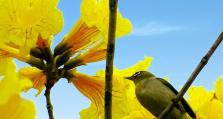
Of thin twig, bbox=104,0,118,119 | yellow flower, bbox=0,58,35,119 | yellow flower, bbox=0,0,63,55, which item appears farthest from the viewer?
yellow flower, bbox=0,0,63,55

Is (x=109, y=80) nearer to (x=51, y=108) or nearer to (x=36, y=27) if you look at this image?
(x=51, y=108)

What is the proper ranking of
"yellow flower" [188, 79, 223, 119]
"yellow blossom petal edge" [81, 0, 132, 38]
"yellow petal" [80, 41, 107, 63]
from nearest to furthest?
"yellow flower" [188, 79, 223, 119]
"yellow blossom petal edge" [81, 0, 132, 38]
"yellow petal" [80, 41, 107, 63]

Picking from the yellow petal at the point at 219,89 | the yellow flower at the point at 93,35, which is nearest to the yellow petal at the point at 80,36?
the yellow flower at the point at 93,35

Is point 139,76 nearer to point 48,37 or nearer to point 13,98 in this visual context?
point 48,37

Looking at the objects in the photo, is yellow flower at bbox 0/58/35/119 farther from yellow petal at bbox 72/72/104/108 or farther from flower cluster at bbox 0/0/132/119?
yellow petal at bbox 72/72/104/108

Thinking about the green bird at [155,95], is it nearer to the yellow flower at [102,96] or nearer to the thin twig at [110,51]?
the yellow flower at [102,96]

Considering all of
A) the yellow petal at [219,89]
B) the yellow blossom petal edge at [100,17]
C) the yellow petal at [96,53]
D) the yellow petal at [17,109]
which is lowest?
the yellow petal at [219,89]

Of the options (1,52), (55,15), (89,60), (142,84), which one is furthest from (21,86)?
(142,84)

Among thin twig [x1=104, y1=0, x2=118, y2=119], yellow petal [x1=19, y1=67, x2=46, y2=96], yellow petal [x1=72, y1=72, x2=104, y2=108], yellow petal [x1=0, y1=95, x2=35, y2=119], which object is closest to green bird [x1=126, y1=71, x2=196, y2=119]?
yellow petal [x1=72, y1=72, x2=104, y2=108]
